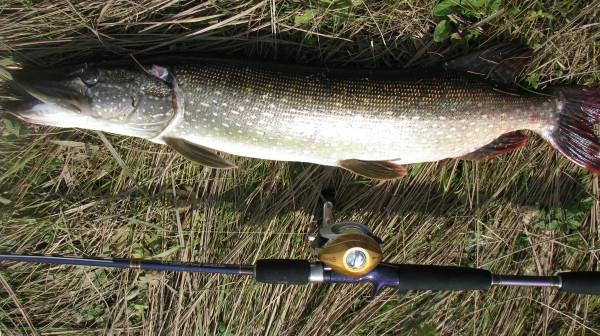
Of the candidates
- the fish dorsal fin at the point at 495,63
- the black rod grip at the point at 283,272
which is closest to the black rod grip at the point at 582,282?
the fish dorsal fin at the point at 495,63

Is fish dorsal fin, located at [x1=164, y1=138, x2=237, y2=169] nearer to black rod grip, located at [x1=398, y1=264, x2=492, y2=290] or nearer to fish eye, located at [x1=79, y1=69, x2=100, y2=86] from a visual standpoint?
fish eye, located at [x1=79, y1=69, x2=100, y2=86]

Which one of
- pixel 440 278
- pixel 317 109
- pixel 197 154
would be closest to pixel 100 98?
pixel 197 154

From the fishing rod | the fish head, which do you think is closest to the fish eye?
the fish head

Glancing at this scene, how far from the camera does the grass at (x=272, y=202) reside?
6.83 ft

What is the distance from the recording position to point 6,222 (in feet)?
6.82

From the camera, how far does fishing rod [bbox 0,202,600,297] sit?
1599mm

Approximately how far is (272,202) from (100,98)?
0.88 meters

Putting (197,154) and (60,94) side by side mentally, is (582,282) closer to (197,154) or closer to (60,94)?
(197,154)

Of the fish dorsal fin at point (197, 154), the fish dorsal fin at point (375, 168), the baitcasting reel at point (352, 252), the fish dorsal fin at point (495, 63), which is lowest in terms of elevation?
the baitcasting reel at point (352, 252)

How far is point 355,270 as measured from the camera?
5.22 ft

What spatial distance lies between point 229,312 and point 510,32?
1889 millimetres

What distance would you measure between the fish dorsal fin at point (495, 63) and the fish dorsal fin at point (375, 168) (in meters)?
0.53

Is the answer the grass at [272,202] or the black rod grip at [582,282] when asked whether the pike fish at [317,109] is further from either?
the black rod grip at [582,282]

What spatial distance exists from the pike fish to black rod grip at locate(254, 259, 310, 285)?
1.66 feet
